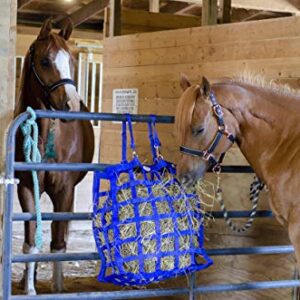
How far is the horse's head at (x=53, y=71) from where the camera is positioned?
125 inches

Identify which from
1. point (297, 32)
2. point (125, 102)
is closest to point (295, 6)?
point (125, 102)

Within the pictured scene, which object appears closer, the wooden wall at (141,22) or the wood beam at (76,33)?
the wooden wall at (141,22)

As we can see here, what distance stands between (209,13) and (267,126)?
63.4 inches

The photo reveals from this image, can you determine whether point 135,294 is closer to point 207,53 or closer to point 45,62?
point 45,62

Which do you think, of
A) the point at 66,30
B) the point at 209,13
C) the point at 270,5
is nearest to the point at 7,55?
the point at 66,30

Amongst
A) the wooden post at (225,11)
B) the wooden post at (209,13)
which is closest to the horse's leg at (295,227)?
the wooden post at (209,13)

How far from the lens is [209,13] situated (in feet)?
12.9

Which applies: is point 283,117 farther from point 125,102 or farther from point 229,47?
point 125,102

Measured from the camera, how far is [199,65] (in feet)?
12.0

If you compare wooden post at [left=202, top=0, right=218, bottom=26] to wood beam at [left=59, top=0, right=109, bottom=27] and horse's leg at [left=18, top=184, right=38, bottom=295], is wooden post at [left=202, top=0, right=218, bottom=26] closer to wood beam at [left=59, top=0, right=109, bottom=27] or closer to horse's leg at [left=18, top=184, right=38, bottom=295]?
horse's leg at [left=18, top=184, right=38, bottom=295]

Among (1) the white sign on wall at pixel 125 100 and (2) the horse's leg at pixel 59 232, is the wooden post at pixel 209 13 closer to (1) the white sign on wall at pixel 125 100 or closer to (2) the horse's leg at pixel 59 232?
(1) the white sign on wall at pixel 125 100

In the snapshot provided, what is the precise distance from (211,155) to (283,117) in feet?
1.20

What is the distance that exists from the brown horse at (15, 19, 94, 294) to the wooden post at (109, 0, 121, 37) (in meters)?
0.87

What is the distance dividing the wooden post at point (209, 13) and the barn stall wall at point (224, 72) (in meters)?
0.24
